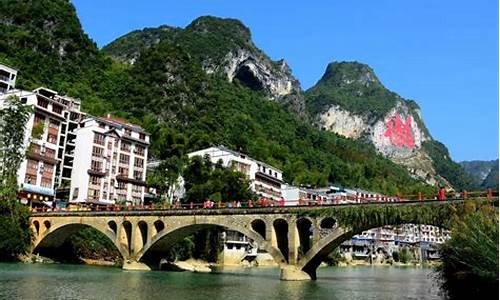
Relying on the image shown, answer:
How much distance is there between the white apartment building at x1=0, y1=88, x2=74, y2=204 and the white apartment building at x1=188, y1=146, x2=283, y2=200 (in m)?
25.9

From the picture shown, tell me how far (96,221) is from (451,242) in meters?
43.8

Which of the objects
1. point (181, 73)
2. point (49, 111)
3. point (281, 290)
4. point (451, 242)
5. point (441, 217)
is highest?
point (181, 73)

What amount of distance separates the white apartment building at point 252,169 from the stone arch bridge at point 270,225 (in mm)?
38396

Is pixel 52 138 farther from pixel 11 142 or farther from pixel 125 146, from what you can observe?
pixel 11 142

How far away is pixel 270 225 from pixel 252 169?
199ft

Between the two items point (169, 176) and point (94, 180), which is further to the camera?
point (169, 176)

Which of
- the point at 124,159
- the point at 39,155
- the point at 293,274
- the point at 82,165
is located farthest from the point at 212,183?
the point at 293,274

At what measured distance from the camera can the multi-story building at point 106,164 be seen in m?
84.8

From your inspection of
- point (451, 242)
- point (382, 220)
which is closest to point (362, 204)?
point (382, 220)

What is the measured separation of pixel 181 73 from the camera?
160 metres

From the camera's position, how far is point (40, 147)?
8206cm

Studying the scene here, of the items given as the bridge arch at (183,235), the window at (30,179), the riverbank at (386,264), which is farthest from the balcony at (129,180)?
the riverbank at (386,264)

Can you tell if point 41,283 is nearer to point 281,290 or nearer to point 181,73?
point 281,290

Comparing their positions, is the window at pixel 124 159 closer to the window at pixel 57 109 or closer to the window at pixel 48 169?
the window at pixel 48 169
